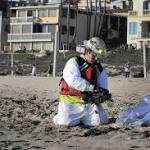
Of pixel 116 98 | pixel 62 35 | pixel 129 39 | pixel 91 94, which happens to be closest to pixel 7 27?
pixel 62 35

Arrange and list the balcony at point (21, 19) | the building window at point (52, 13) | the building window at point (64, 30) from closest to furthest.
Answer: the building window at point (64, 30), the building window at point (52, 13), the balcony at point (21, 19)

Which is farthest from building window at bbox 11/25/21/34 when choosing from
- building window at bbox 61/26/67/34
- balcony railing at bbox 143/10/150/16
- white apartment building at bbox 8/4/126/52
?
balcony railing at bbox 143/10/150/16

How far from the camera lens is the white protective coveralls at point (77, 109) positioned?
817 cm

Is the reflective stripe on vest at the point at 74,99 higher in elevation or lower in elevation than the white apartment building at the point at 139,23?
lower

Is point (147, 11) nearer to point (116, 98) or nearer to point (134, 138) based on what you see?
point (116, 98)

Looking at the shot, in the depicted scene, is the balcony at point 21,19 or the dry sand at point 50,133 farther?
the balcony at point 21,19

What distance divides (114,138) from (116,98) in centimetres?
578

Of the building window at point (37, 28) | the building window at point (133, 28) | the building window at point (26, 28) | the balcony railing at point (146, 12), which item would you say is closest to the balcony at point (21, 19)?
the building window at point (26, 28)

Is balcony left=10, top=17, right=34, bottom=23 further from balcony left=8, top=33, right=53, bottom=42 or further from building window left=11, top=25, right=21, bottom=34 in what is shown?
balcony left=8, top=33, right=53, bottom=42

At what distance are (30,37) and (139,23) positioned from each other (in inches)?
501

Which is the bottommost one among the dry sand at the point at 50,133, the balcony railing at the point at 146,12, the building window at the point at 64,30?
the dry sand at the point at 50,133

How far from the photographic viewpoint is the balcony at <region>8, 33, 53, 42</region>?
2606 inches

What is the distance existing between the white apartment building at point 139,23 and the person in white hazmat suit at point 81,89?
53179 mm

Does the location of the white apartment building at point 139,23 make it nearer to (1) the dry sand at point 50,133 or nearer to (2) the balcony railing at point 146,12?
(2) the balcony railing at point 146,12
